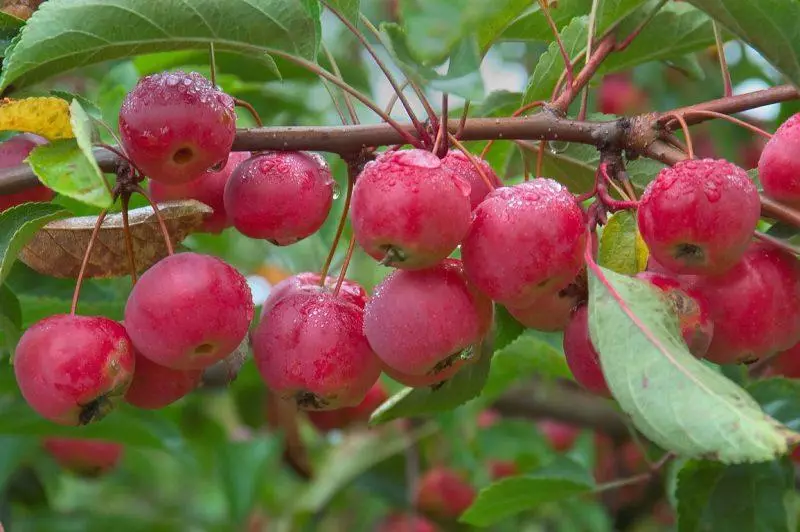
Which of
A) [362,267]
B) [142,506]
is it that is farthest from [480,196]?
[142,506]

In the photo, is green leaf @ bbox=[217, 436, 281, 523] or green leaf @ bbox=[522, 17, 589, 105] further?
green leaf @ bbox=[217, 436, 281, 523]

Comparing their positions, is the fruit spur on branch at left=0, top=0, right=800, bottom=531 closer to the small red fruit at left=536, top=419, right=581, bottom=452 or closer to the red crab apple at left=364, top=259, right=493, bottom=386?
the red crab apple at left=364, top=259, right=493, bottom=386

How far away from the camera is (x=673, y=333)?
913 millimetres

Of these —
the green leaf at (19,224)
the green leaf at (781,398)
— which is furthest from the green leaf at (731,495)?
the green leaf at (19,224)

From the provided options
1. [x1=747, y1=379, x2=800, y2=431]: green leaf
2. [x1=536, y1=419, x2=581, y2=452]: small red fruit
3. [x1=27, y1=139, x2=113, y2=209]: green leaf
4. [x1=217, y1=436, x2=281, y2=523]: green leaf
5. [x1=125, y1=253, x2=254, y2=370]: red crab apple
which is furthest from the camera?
[x1=536, y1=419, x2=581, y2=452]: small red fruit

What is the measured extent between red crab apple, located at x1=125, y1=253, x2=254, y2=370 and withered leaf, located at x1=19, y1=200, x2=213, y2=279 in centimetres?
13

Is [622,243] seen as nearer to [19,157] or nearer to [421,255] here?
[421,255]

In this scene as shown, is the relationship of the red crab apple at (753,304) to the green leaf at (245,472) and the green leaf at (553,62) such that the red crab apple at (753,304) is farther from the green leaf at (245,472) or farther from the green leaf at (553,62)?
the green leaf at (245,472)

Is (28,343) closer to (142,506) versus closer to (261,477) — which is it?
(261,477)

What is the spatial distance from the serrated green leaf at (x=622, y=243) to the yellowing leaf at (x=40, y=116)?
57cm

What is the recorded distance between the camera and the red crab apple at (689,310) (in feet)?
3.18

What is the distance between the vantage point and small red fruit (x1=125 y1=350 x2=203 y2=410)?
3.56 ft

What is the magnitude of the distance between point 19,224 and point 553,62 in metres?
0.72

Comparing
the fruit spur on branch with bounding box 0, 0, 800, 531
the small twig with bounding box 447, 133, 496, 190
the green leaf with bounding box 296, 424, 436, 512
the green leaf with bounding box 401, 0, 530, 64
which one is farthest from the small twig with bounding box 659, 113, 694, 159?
the green leaf with bounding box 296, 424, 436, 512
